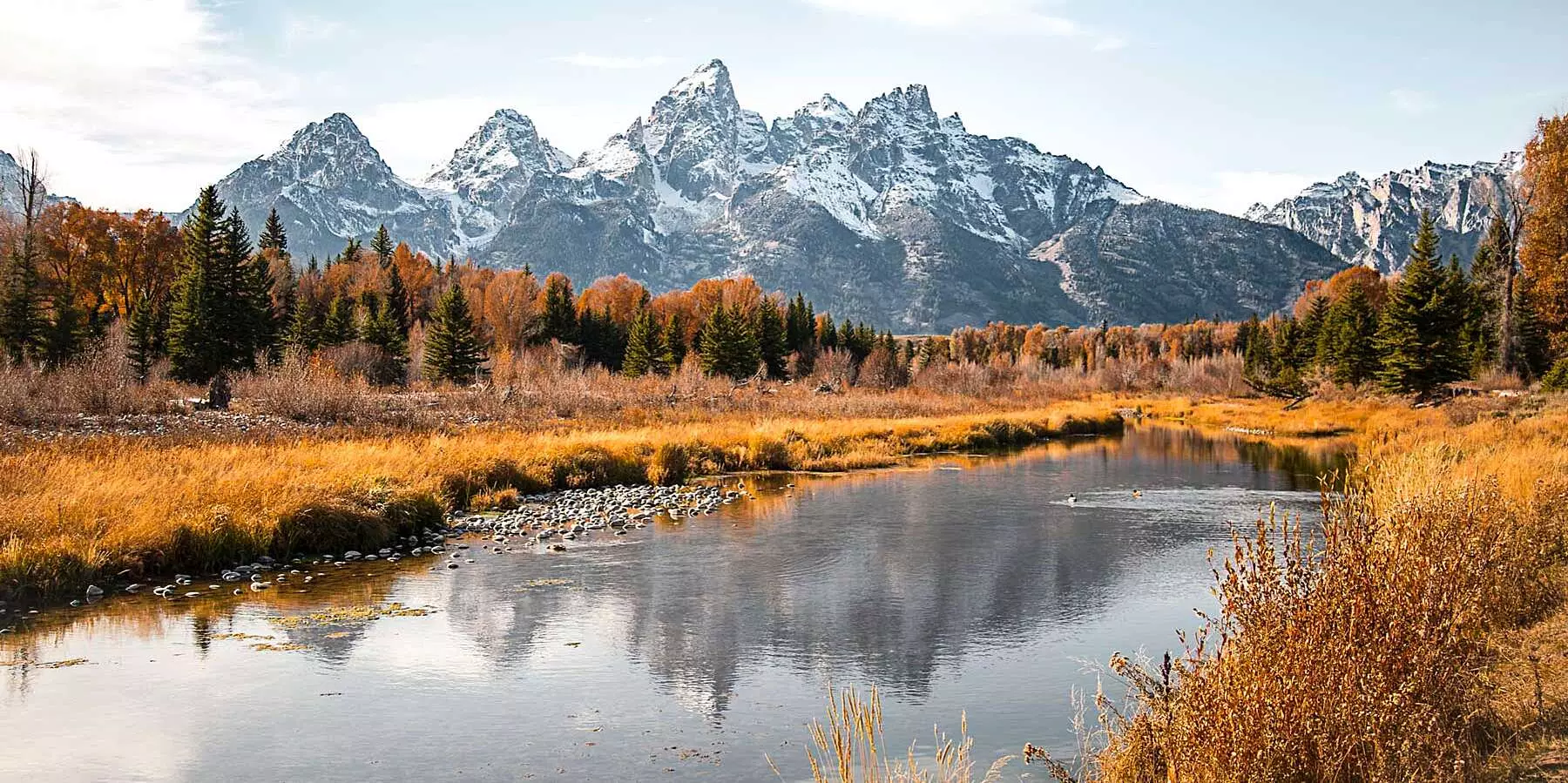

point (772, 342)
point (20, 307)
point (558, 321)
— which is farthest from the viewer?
point (558, 321)

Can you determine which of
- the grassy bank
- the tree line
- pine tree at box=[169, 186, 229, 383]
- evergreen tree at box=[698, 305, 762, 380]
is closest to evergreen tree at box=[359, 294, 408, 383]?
the tree line

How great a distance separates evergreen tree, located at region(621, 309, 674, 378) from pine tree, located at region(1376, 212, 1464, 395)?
49188 millimetres

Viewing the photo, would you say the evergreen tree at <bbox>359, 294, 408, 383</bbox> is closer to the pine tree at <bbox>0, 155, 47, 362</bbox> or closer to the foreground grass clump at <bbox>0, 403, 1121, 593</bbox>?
the pine tree at <bbox>0, 155, 47, 362</bbox>

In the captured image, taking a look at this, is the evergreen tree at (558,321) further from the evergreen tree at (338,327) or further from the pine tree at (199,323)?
the pine tree at (199,323)

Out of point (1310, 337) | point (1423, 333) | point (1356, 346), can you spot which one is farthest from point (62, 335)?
point (1310, 337)

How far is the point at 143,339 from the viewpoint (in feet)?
179

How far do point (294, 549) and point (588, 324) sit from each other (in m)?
75.7

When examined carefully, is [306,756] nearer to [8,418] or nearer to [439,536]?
[439,536]

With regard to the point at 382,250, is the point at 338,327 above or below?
below

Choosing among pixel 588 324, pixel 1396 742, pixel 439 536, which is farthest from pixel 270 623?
pixel 588 324

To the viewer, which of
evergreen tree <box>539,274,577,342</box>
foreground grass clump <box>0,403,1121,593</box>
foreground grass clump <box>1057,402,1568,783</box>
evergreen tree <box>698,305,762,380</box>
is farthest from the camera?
evergreen tree <box>539,274,577,342</box>

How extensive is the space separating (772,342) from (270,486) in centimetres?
6884

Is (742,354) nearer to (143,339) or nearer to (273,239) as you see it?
(143,339)

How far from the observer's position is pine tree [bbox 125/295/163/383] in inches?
1976
